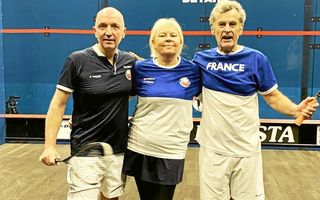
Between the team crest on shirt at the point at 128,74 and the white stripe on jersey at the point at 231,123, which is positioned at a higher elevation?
the team crest on shirt at the point at 128,74

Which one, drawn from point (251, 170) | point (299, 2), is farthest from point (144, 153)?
point (299, 2)

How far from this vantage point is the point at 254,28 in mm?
5438

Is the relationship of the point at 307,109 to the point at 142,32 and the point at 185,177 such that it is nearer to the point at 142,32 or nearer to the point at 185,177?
the point at 185,177

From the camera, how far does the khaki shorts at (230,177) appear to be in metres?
2.04

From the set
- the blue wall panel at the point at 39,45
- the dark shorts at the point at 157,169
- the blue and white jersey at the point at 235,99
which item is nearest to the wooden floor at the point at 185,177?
the blue wall panel at the point at 39,45

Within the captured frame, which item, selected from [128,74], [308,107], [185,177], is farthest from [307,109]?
[185,177]

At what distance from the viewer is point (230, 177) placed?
6.82ft

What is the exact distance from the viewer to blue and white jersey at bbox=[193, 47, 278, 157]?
2023 mm

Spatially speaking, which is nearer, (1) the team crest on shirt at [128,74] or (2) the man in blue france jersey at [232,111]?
(2) the man in blue france jersey at [232,111]

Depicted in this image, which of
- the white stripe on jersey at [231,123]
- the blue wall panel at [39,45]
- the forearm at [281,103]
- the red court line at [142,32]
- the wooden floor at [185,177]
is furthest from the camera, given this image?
the blue wall panel at [39,45]

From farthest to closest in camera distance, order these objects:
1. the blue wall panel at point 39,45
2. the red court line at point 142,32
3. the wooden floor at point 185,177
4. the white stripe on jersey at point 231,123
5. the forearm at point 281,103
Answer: the blue wall panel at point 39,45, the red court line at point 142,32, the wooden floor at point 185,177, the forearm at point 281,103, the white stripe on jersey at point 231,123

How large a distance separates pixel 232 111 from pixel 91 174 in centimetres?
76

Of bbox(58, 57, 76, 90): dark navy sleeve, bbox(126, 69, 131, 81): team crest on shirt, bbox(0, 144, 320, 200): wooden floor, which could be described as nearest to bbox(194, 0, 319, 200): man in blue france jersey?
bbox(126, 69, 131, 81): team crest on shirt

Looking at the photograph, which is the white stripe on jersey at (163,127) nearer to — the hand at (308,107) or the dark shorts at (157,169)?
the dark shorts at (157,169)
